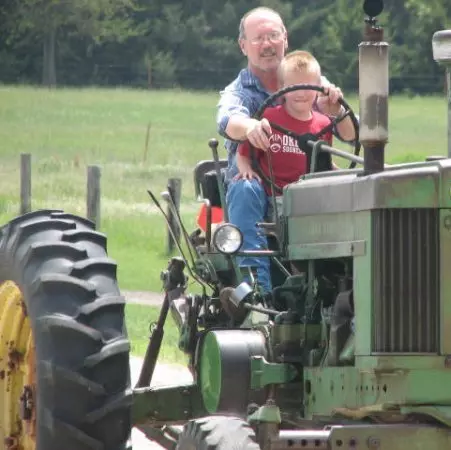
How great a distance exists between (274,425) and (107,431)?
1327mm

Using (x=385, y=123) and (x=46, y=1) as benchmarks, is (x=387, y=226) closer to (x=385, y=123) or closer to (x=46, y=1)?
(x=385, y=123)

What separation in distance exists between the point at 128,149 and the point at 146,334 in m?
35.3

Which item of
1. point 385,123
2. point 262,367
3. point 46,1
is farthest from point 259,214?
point 46,1

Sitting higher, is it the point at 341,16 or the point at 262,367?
the point at 341,16

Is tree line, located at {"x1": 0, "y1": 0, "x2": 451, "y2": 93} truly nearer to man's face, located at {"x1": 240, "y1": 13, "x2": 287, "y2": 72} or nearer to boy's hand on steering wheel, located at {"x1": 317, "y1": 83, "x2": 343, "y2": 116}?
man's face, located at {"x1": 240, "y1": 13, "x2": 287, "y2": 72}

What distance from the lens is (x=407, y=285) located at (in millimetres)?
7125

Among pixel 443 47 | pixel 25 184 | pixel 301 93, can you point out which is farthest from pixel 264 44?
pixel 25 184

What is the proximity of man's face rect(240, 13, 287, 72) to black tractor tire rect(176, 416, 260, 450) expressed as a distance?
9.41 ft

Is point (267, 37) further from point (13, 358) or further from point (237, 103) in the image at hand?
point (13, 358)

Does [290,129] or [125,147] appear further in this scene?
[125,147]

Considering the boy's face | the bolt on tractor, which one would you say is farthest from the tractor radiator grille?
the boy's face

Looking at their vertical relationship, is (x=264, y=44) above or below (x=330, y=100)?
above

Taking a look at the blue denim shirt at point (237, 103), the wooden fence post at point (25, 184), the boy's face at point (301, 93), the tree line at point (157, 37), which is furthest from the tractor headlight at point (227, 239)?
the tree line at point (157, 37)

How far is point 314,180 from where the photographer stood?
27.1 ft
